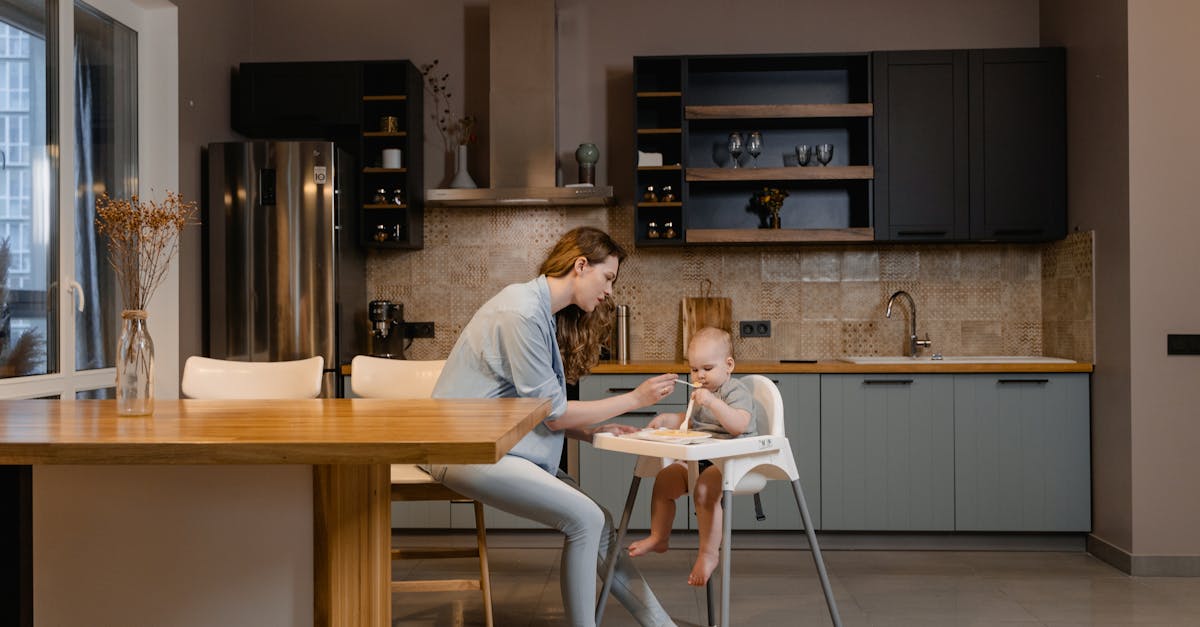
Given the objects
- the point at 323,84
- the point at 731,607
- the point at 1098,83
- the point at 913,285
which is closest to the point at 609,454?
the point at 731,607

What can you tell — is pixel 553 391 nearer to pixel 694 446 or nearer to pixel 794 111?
pixel 694 446

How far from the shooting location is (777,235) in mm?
4801

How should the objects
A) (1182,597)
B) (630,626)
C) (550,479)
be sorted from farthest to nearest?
(1182,597) → (630,626) → (550,479)

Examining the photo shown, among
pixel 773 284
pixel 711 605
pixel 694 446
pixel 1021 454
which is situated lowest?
pixel 711 605

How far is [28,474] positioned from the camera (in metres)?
2.01

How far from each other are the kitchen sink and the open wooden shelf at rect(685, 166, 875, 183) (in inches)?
33.1

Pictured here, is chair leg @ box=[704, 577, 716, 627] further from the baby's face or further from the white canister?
the white canister

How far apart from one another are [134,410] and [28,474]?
0.25 meters

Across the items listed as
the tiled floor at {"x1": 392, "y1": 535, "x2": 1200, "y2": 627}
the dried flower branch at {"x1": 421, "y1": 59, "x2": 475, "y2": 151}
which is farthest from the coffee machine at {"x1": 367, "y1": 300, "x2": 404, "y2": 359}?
the tiled floor at {"x1": 392, "y1": 535, "x2": 1200, "y2": 627}

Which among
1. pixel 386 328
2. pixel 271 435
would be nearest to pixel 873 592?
pixel 386 328

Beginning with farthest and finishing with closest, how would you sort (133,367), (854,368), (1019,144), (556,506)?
(1019,144) → (854,368) → (556,506) → (133,367)

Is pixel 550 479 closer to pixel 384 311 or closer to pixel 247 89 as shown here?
pixel 384 311

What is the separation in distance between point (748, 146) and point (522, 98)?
1080 millimetres

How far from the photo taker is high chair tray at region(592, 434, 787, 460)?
2.66m
